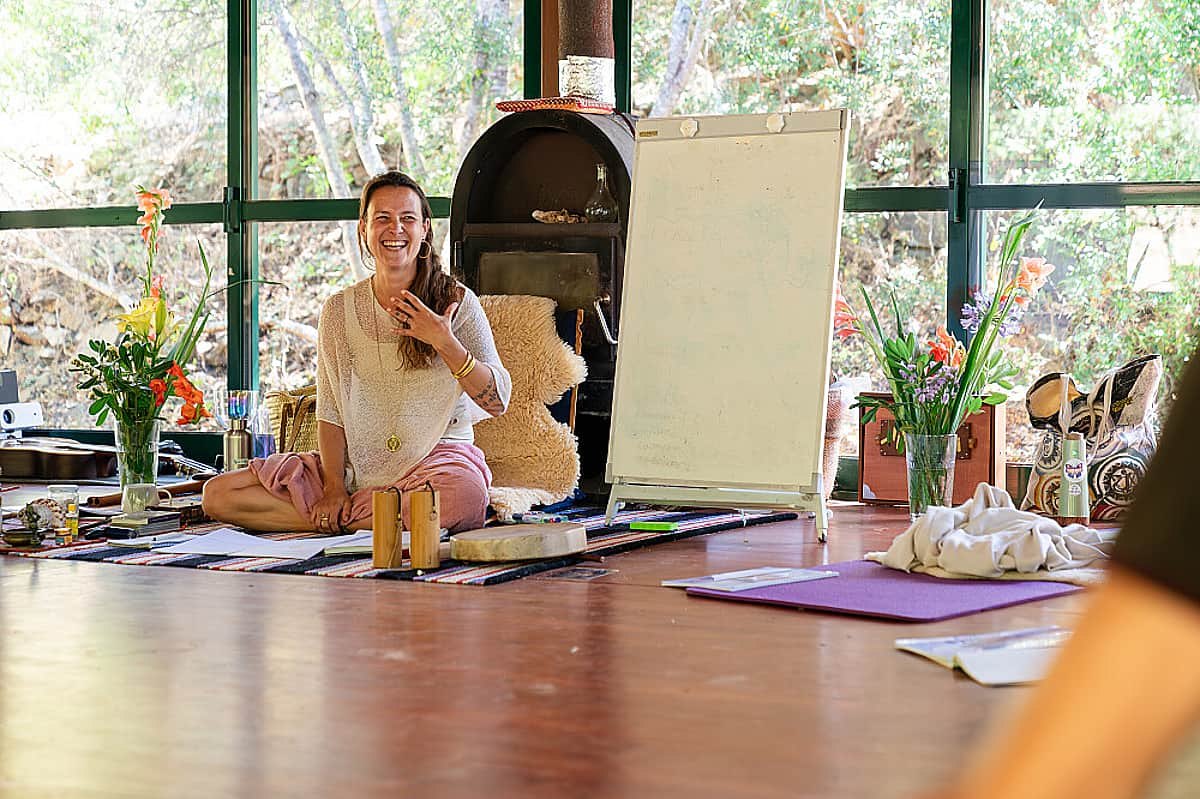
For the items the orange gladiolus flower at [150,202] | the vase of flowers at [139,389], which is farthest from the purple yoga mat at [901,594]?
the orange gladiolus flower at [150,202]

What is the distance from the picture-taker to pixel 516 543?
11.1ft

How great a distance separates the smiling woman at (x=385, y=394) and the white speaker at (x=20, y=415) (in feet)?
6.67

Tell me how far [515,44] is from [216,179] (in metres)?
1.34

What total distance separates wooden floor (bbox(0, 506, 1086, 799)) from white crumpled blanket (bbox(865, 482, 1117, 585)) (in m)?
0.23

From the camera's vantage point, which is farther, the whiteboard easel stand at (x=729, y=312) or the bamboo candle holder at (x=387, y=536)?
the whiteboard easel stand at (x=729, y=312)

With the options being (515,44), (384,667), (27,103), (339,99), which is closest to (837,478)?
(515,44)

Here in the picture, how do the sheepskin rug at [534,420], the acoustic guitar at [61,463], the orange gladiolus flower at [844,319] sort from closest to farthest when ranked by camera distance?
the orange gladiolus flower at [844,319] < the sheepskin rug at [534,420] < the acoustic guitar at [61,463]

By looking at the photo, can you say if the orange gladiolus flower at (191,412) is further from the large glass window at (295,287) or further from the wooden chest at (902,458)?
the wooden chest at (902,458)

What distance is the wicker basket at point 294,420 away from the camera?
473cm

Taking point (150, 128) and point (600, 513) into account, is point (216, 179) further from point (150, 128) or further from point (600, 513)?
point (600, 513)

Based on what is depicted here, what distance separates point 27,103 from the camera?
6.02 metres

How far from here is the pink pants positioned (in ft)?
12.6

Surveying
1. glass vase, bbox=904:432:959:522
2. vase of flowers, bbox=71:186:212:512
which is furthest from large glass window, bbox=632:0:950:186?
vase of flowers, bbox=71:186:212:512

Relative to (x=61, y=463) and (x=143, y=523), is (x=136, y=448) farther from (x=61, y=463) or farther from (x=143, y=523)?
(x=61, y=463)
